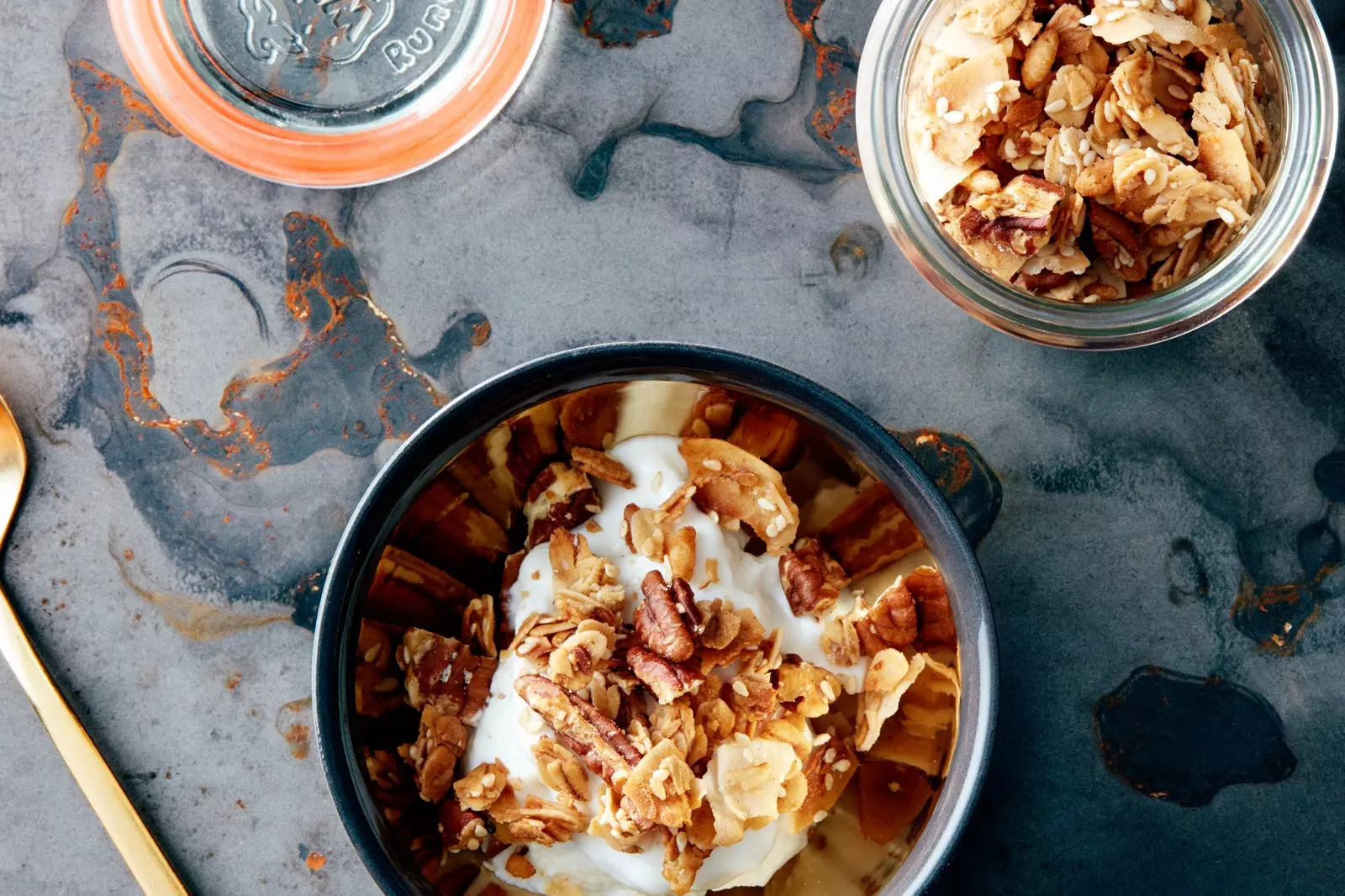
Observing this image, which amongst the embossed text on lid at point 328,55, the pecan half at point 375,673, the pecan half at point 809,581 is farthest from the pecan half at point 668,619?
the embossed text on lid at point 328,55

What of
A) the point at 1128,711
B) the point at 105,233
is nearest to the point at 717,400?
the point at 1128,711

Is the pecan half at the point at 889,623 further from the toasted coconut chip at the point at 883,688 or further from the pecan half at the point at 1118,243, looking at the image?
the pecan half at the point at 1118,243

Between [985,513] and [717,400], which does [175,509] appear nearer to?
[717,400]

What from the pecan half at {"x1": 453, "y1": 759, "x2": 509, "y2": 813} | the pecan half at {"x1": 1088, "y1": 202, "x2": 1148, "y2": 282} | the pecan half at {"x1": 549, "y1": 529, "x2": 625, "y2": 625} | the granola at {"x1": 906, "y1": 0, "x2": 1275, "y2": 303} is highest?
the granola at {"x1": 906, "y1": 0, "x2": 1275, "y2": 303}

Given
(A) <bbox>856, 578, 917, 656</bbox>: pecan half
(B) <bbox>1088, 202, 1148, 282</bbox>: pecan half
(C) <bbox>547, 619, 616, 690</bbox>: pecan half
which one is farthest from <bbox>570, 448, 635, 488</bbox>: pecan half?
(B) <bbox>1088, 202, 1148, 282</bbox>: pecan half

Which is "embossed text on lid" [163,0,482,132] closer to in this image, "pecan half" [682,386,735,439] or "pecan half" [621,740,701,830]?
"pecan half" [682,386,735,439]

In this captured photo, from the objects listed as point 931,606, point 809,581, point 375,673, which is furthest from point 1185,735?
point 375,673
